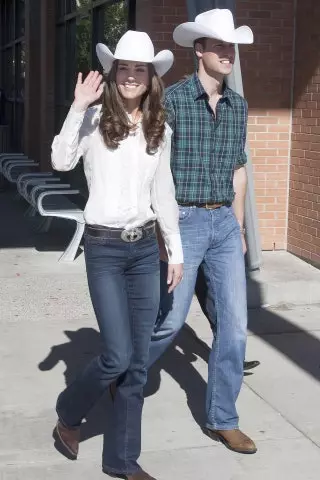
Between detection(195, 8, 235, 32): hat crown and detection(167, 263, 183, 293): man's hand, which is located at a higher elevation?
detection(195, 8, 235, 32): hat crown

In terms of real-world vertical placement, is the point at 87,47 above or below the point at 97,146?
above

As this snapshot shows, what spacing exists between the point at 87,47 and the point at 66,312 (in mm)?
5513

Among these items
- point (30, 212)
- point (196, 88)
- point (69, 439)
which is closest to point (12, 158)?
point (30, 212)

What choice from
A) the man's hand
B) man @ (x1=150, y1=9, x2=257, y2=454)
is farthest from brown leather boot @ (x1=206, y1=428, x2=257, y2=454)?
the man's hand

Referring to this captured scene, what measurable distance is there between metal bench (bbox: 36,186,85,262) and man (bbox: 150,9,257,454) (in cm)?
418

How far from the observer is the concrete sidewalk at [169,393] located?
15.7ft

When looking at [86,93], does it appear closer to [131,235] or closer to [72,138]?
[72,138]

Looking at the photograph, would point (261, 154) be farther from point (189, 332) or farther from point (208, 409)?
point (208, 409)

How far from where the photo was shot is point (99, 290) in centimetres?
434

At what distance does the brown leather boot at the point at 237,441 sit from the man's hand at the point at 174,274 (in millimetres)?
855

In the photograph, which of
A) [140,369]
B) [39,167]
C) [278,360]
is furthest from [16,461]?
[39,167]

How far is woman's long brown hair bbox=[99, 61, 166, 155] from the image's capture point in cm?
431

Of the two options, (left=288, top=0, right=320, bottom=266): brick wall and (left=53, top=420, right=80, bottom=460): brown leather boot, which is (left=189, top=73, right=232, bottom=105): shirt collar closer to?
(left=53, top=420, right=80, bottom=460): brown leather boot

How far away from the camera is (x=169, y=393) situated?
5.80 metres
